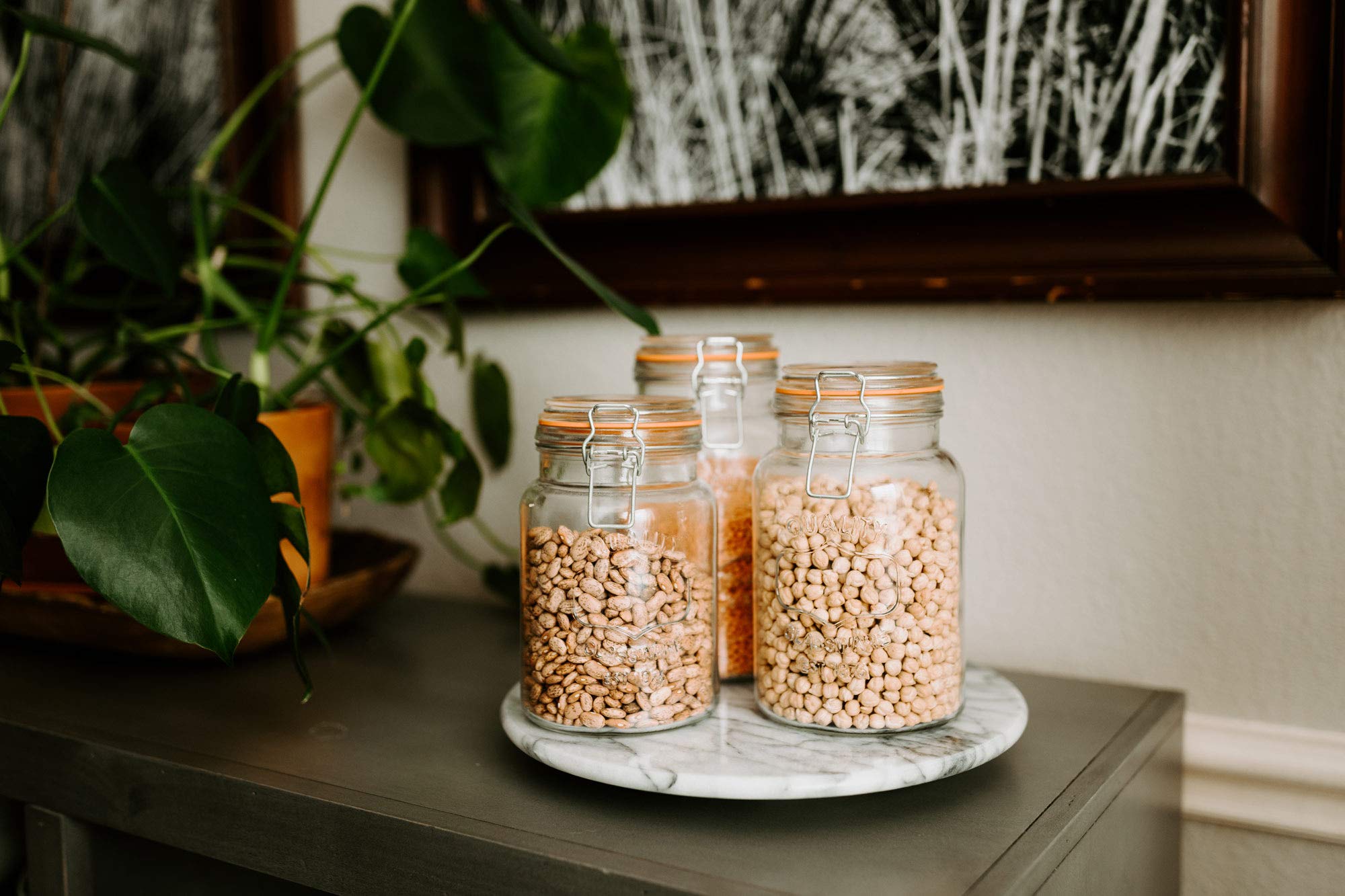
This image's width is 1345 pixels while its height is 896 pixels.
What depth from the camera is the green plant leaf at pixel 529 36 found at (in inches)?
29.4

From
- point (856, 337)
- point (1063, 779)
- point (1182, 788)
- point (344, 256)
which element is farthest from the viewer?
point (344, 256)

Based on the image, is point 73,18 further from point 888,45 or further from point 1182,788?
point 1182,788

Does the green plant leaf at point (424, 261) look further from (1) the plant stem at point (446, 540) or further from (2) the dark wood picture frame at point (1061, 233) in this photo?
(1) the plant stem at point (446, 540)

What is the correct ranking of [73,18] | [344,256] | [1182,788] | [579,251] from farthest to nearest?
[73,18] < [344,256] < [579,251] < [1182,788]

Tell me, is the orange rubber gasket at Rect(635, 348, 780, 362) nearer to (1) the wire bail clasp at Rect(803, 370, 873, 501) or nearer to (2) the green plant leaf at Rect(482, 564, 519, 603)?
(1) the wire bail clasp at Rect(803, 370, 873, 501)

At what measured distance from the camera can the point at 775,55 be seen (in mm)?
898

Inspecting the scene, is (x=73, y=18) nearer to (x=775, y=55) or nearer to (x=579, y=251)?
(x=579, y=251)

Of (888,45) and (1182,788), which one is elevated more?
(888,45)

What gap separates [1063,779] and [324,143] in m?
1.01

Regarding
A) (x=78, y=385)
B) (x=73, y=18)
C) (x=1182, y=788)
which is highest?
(x=73, y=18)

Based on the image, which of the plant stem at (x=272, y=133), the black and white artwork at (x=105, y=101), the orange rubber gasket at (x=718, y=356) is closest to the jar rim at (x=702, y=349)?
the orange rubber gasket at (x=718, y=356)

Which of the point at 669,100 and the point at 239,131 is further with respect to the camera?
the point at 239,131

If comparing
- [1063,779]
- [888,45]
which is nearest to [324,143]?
[888,45]

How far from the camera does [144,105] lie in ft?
4.19
